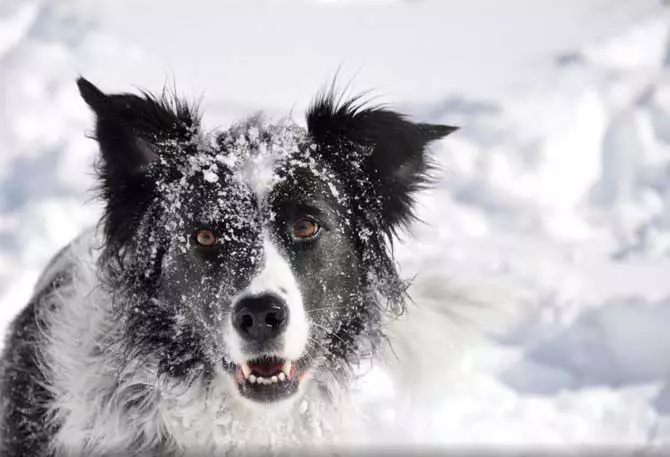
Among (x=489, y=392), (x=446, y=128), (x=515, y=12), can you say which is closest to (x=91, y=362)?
(x=446, y=128)

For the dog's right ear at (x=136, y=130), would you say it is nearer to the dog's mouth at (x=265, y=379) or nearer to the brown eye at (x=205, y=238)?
the brown eye at (x=205, y=238)

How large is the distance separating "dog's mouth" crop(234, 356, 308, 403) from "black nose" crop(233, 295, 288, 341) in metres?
0.18

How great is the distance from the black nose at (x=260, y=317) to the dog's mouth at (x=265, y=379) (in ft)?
0.61

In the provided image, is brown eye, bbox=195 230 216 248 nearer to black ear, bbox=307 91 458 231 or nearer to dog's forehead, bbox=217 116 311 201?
dog's forehead, bbox=217 116 311 201

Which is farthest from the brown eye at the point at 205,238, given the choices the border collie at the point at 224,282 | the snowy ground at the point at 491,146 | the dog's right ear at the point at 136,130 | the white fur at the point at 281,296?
the snowy ground at the point at 491,146

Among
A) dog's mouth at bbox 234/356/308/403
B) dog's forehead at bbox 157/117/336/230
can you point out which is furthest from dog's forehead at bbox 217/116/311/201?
dog's mouth at bbox 234/356/308/403

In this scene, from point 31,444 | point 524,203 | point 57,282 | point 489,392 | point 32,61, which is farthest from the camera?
point 32,61

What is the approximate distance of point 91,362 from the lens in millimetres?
3777

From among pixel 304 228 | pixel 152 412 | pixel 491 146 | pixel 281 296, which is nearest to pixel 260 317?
pixel 281 296

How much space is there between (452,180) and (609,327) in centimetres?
198

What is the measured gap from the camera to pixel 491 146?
24.5 ft

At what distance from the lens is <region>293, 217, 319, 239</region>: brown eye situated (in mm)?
3527

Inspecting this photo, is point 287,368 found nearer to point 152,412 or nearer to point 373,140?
point 152,412

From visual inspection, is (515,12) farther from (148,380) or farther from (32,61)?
(148,380)
